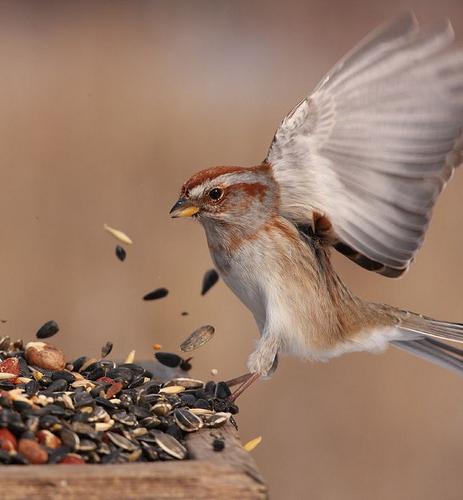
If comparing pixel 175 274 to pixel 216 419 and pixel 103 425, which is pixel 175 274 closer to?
pixel 216 419

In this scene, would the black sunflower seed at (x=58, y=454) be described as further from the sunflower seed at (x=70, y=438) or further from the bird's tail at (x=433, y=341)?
the bird's tail at (x=433, y=341)

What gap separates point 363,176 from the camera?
3.45 meters

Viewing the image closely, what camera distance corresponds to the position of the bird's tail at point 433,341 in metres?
3.84

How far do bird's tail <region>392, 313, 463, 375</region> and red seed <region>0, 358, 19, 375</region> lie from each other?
1.40 m

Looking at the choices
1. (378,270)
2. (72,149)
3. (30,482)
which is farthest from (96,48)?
(30,482)

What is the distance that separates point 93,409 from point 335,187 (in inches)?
43.4

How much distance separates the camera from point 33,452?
248cm

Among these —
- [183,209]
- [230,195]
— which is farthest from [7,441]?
[230,195]

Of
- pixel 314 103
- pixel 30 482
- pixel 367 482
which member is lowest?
pixel 367 482

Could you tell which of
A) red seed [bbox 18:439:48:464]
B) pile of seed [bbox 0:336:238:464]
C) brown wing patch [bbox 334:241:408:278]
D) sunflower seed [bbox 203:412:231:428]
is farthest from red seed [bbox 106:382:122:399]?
brown wing patch [bbox 334:241:408:278]

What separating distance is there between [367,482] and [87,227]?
197cm

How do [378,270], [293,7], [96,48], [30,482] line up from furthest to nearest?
1. [293,7]
2. [96,48]
3. [378,270]
4. [30,482]

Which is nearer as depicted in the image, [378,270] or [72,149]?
[378,270]

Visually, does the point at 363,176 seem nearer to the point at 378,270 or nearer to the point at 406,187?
the point at 406,187
